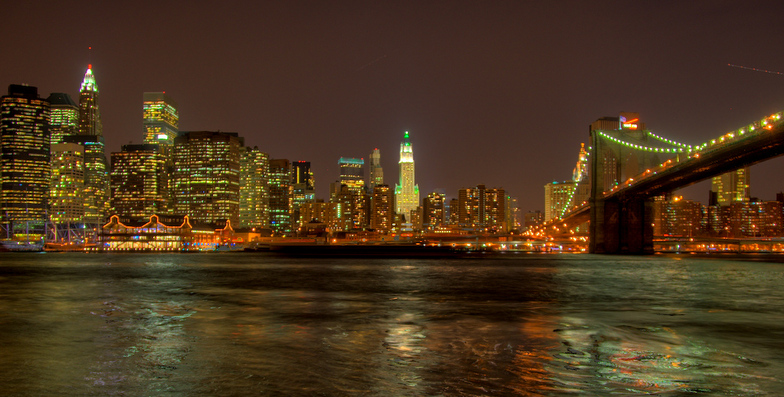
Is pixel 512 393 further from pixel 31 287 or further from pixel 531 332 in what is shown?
pixel 31 287

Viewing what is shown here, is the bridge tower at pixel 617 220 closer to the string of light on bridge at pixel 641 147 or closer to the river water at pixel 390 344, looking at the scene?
the string of light on bridge at pixel 641 147

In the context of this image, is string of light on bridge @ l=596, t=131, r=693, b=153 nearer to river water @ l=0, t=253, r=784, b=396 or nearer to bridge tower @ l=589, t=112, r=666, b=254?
bridge tower @ l=589, t=112, r=666, b=254

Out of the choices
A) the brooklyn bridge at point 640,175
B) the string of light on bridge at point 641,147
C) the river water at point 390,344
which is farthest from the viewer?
the string of light on bridge at point 641,147

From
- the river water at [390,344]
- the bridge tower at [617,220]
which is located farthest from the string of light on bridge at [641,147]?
the river water at [390,344]

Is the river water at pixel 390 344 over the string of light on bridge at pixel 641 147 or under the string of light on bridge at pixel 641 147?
under

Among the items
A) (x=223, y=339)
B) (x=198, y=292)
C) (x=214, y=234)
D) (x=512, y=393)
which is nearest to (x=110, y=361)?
(x=223, y=339)

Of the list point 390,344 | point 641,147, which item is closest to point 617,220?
point 641,147

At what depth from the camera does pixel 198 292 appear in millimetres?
29109

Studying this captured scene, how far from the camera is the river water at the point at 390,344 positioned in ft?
33.3

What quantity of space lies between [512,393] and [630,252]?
73715 millimetres

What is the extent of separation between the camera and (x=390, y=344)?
14.2m

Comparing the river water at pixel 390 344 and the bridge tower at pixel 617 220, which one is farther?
the bridge tower at pixel 617 220

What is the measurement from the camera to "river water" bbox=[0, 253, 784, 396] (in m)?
10.2

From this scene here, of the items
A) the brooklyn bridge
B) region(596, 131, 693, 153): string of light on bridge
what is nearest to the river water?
the brooklyn bridge
